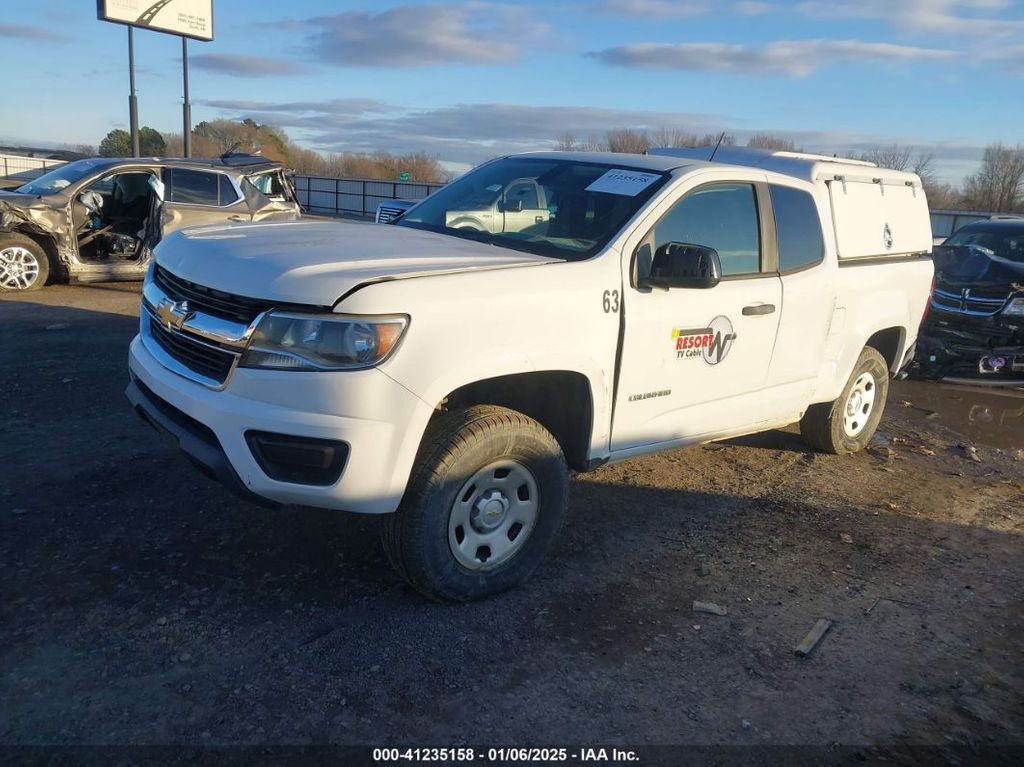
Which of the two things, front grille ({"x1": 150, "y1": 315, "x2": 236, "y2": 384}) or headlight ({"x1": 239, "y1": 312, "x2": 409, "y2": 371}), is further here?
front grille ({"x1": 150, "y1": 315, "x2": 236, "y2": 384})

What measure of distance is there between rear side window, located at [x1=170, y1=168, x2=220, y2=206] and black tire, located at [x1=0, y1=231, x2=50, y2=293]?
1717mm

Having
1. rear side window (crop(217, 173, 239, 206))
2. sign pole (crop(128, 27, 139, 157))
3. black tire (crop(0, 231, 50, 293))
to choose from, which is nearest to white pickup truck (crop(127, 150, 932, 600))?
rear side window (crop(217, 173, 239, 206))

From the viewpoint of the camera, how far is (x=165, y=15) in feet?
89.3

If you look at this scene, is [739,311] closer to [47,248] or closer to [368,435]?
[368,435]

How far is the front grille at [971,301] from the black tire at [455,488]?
6532mm

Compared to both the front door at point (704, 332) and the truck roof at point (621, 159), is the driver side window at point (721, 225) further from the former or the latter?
the truck roof at point (621, 159)

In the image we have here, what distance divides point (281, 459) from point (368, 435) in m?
0.35

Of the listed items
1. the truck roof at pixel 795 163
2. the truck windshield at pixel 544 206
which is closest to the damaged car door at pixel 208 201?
the truck roof at pixel 795 163

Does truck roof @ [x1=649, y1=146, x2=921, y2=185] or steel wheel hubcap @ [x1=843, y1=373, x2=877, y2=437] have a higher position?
truck roof @ [x1=649, y1=146, x2=921, y2=185]

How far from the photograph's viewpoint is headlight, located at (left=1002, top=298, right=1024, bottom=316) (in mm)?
8195

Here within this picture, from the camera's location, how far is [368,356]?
3.04m

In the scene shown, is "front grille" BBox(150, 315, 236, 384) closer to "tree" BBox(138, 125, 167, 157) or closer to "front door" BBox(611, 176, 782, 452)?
"front door" BBox(611, 176, 782, 452)

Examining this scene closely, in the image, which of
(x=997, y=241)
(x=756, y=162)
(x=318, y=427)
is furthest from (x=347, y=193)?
(x=318, y=427)

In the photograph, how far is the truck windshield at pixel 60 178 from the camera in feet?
34.1
